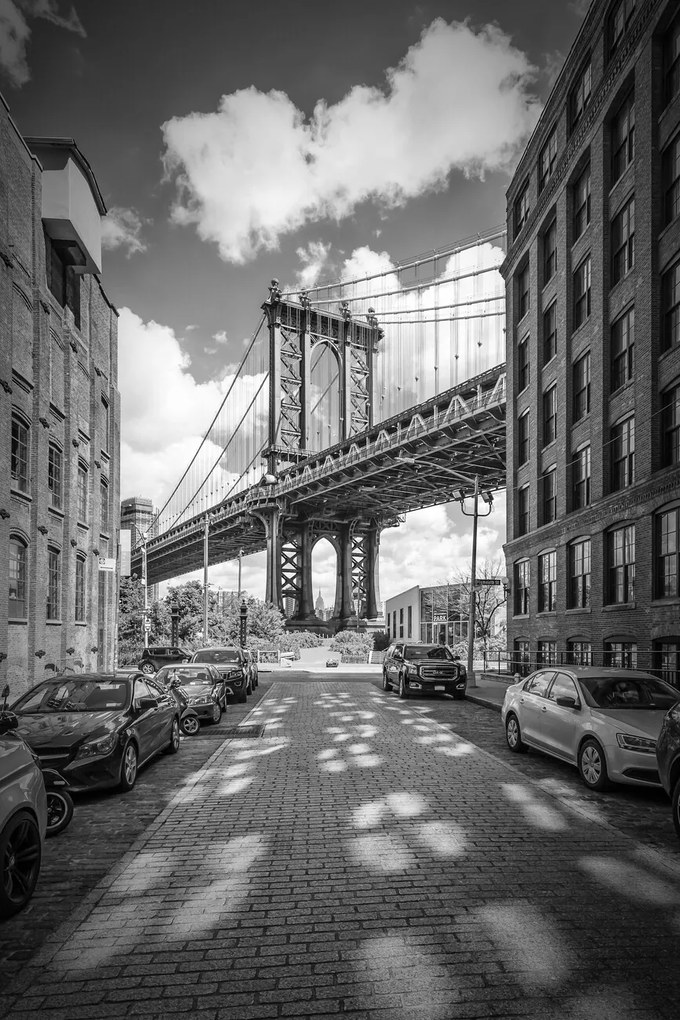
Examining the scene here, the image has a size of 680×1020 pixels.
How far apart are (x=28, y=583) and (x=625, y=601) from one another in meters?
16.7

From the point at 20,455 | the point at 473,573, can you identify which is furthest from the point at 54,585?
the point at 473,573

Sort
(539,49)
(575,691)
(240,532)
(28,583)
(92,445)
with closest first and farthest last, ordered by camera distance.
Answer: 1. (575,691)
2. (28,583)
3. (539,49)
4. (92,445)
5. (240,532)

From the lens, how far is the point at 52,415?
2359 centimetres

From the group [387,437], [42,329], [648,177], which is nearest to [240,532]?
[387,437]

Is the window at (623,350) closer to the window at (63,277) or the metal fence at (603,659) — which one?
the metal fence at (603,659)

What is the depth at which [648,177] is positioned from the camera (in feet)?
63.6

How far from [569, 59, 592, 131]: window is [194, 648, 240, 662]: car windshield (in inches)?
807

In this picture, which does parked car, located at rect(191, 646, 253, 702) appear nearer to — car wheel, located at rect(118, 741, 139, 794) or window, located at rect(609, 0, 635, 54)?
car wheel, located at rect(118, 741, 139, 794)

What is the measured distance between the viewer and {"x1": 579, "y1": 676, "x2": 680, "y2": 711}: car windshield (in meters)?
9.45

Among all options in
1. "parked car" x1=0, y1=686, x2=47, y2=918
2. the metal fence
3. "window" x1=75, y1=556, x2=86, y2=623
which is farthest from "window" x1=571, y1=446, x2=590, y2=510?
"parked car" x1=0, y1=686, x2=47, y2=918

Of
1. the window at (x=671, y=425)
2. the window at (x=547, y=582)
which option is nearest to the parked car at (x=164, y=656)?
the window at (x=547, y=582)

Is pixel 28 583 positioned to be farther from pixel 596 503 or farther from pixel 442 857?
pixel 442 857

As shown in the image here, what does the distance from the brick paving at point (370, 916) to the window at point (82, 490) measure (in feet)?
66.1

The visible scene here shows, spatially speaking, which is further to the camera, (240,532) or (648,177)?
(240,532)
